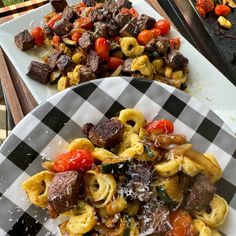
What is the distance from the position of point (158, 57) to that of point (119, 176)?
1.03m

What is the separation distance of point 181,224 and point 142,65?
3.32 ft

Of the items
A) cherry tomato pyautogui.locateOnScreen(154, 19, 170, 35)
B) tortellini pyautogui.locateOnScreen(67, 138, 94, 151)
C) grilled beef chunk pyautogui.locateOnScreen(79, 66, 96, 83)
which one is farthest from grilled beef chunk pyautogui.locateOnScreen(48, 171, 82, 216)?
cherry tomato pyautogui.locateOnScreen(154, 19, 170, 35)

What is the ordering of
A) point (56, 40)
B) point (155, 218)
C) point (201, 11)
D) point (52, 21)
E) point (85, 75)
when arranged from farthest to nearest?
1. point (201, 11)
2. point (52, 21)
3. point (56, 40)
4. point (85, 75)
5. point (155, 218)

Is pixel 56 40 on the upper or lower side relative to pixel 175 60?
upper

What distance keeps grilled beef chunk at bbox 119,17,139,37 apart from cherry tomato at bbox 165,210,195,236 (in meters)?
1.23

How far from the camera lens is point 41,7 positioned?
2750 mm

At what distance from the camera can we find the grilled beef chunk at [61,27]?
2.53 meters

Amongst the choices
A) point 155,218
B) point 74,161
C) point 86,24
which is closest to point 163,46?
point 86,24

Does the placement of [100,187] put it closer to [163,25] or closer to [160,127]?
[160,127]

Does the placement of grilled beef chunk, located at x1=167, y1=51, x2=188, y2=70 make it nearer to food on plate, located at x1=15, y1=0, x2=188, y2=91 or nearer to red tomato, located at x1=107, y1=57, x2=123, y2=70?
food on plate, located at x1=15, y1=0, x2=188, y2=91

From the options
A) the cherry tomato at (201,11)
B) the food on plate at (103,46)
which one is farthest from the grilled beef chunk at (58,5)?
the cherry tomato at (201,11)

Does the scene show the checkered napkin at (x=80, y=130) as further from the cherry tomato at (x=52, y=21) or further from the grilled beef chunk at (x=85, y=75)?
the cherry tomato at (x=52, y=21)

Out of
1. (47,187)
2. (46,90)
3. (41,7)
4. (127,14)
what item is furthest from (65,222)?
(41,7)

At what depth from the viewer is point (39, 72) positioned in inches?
93.6
